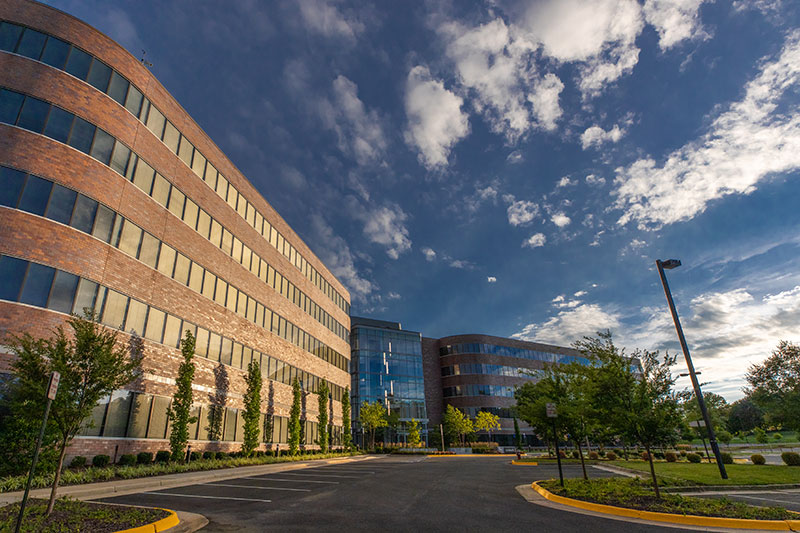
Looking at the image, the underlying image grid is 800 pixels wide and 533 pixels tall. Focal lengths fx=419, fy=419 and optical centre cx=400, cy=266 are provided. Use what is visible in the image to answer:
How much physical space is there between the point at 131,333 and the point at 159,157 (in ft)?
33.7

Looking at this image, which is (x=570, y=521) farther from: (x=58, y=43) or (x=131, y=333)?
(x=58, y=43)

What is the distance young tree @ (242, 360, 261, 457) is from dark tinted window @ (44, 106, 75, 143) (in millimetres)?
18344

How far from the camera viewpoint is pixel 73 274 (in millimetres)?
17969

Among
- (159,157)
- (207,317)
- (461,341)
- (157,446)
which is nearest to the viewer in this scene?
(157,446)

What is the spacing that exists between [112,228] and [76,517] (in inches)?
606

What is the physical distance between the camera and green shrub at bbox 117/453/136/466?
61.9ft

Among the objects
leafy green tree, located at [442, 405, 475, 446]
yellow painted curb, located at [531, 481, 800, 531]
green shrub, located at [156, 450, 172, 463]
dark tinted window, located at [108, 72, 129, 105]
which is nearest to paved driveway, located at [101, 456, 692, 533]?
yellow painted curb, located at [531, 481, 800, 531]

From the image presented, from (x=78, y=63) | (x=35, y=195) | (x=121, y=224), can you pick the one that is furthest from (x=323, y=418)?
(x=78, y=63)

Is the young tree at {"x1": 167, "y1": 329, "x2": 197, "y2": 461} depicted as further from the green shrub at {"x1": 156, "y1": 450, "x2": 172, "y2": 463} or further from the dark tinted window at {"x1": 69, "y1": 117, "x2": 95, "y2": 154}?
the dark tinted window at {"x1": 69, "y1": 117, "x2": 95, "y2": 154}

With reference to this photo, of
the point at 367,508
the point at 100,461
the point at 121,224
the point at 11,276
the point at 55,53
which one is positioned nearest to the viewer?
the point at 367,508

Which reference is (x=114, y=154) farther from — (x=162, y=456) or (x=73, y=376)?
(x=162, y=456)

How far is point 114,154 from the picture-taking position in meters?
20.8

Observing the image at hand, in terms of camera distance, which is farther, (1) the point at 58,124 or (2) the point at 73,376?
(1) the point at 58,124

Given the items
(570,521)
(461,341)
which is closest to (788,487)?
(570,521)
